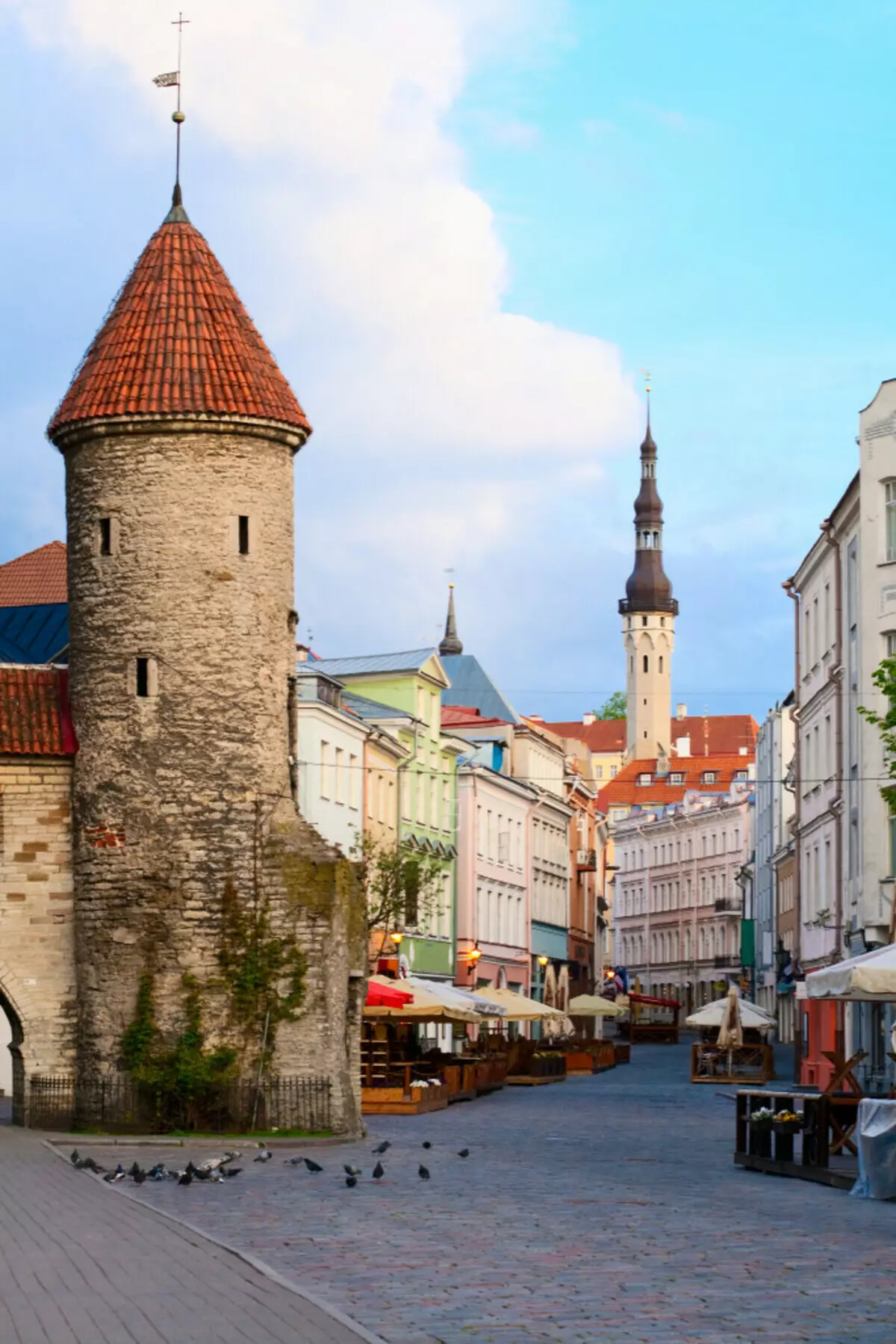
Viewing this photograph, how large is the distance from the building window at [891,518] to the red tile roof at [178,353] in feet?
60.1

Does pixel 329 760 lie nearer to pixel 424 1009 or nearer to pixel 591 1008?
pixel 591 1008

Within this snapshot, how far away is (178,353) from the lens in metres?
33.2

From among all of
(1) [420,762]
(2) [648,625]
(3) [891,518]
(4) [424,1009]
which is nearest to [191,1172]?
(4) [424,1009]

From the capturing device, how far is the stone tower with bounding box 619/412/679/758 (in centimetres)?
19275

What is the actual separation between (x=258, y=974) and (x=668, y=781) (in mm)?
140073

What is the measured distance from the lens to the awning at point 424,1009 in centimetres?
4119

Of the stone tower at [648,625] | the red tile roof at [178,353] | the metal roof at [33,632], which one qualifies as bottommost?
the metal roof at [33,632]

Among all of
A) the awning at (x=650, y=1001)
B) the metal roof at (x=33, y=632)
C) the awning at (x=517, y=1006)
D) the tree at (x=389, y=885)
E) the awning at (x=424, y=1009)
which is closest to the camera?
the awning at (x=424, y=1009)

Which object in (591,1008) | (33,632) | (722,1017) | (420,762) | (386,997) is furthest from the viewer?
(420,762)

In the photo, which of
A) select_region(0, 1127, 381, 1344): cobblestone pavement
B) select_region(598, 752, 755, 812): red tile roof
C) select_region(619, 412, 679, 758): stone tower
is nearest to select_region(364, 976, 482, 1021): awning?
select_region(0, 1127, 381, 1344): cobblestone pavement

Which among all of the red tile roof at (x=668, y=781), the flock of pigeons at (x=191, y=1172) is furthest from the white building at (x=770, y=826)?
the red tile roof at (x=668, y=781)

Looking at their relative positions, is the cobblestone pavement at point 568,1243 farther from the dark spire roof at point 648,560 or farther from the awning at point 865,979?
the dark spire roof at point 648,560

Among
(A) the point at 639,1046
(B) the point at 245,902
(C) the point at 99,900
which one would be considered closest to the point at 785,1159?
(B) the point at 245,902

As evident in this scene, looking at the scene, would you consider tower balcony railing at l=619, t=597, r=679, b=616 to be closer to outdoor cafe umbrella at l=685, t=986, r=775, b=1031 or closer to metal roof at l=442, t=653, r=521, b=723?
metal roof at l=442, t=653, r=521, b=723
